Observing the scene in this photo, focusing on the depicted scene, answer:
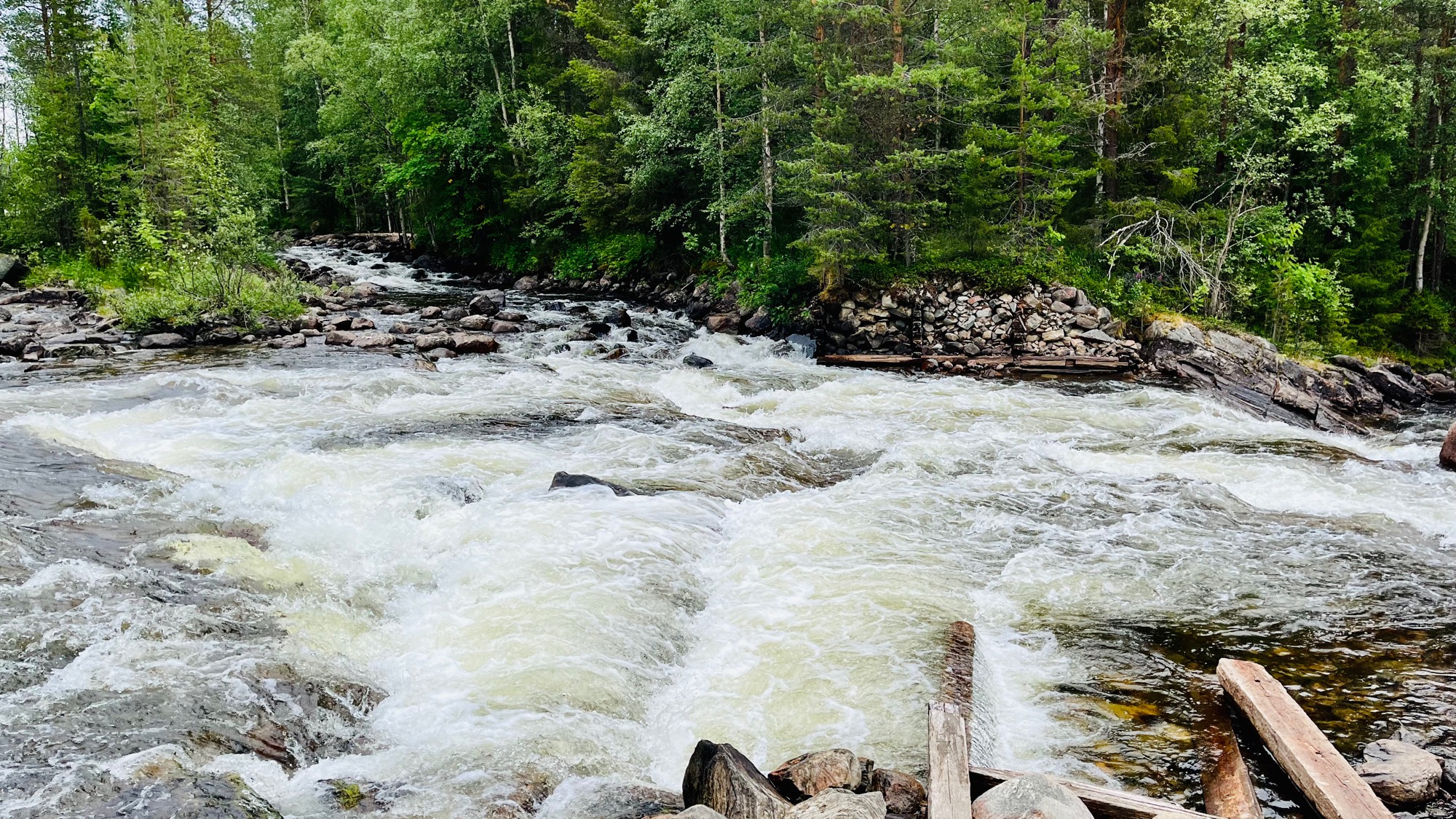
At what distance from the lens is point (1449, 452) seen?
40.1ft

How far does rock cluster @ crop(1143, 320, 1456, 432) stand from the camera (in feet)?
54.1

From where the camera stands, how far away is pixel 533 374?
18.0m

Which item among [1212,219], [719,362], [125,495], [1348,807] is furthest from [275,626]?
[1212,219]

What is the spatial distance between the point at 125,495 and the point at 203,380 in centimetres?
747

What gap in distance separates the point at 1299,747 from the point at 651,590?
513 cm

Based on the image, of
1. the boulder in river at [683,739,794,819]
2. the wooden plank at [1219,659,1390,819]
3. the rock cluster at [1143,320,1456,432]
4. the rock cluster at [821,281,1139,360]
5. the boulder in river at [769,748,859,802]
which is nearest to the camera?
the boulder in river at [683,739,794,819]

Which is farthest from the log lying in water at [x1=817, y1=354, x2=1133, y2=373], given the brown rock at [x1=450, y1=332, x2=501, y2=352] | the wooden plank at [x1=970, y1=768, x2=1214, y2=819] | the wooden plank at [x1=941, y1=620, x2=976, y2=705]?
the wooden plank at [x1=970, y1=768, x2=1214, y2=819]

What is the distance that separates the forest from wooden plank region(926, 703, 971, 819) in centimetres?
1549

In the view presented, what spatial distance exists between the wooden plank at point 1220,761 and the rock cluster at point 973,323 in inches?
568

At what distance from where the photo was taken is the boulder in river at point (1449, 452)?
1212 centimetres

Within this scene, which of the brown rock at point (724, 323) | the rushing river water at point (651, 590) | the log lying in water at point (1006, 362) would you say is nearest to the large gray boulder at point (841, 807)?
the rushing river water at point (651, 590)

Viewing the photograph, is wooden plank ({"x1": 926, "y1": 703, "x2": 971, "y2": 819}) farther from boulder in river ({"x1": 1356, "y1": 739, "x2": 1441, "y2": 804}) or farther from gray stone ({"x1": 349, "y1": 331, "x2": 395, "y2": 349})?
gray stone ({"x1": 349, "y1": 331, "x2": 395, "y2": 349})

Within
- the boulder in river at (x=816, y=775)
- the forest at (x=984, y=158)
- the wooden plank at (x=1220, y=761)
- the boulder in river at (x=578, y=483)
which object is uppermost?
the forest at (x=984, y=158)

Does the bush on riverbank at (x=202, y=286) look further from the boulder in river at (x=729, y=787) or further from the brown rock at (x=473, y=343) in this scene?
the boulder in river at (x=729, y=787)
